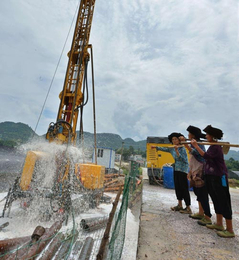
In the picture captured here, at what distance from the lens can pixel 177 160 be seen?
3.60m

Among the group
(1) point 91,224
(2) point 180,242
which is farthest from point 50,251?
(2) point 180,242

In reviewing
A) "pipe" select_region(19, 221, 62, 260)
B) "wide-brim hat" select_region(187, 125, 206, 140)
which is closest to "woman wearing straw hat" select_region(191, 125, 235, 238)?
"wide-brim hat" select_region(187, 125, 206, 140)

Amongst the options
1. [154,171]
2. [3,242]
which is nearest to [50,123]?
[3,242]

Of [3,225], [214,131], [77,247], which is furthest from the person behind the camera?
[3,225]

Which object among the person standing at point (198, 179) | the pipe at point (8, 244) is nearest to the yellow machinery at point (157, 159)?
the person standing at point (198, 179)

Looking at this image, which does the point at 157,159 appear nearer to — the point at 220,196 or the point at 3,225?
the point at 220,196

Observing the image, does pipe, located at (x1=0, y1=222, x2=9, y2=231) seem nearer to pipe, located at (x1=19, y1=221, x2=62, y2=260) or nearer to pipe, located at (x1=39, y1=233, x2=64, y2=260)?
pipe, located at (x1=19, y1=221, x2=62, y2=260)

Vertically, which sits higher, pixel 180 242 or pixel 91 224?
pixel 180 242

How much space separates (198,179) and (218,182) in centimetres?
48

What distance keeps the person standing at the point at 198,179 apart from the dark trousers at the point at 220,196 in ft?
1.17

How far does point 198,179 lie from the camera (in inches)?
114

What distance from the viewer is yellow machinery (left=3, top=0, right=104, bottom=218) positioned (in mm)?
4551

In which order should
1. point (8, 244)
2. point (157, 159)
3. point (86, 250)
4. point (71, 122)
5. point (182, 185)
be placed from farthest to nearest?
point (157, 159)
point (71, 122)
point (182, 185)
point (86, 250)
point (8, 244)

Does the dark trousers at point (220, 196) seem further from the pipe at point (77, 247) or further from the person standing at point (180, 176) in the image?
the pipe at point (77, 247)
